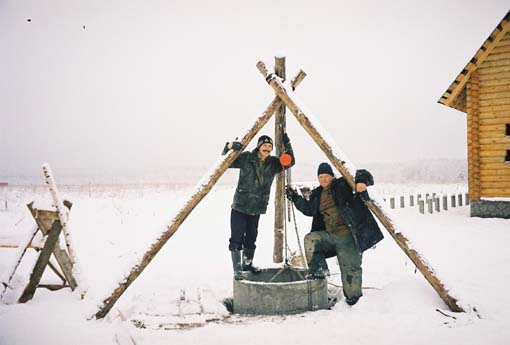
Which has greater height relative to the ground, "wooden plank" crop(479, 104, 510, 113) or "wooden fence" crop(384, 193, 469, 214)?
"wooden plank" crop(479, 104, 510, 113)

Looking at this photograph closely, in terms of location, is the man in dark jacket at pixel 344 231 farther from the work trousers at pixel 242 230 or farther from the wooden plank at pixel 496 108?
the wooden plank at pixel 496 108

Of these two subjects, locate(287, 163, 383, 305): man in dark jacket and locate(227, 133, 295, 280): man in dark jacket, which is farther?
locate(227, 133, 295, 280): man in dark jacket

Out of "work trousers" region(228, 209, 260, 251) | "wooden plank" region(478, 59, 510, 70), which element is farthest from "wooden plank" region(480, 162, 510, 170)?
"work trousers" region(228, 209, 260, 251)

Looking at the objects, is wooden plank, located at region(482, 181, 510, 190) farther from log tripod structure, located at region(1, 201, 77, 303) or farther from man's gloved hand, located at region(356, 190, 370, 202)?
log tripod structure, located at region(1, 201, 77, 303)

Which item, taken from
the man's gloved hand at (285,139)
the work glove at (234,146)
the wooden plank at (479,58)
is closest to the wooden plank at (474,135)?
the wooden plank at (479,58)

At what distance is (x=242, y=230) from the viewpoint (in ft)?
15.6

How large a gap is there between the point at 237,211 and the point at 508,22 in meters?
10.6

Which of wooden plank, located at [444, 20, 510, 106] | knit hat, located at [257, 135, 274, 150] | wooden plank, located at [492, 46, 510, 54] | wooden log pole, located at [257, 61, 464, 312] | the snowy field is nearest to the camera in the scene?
the snowy field

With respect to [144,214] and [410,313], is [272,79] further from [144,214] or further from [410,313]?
[144,214]

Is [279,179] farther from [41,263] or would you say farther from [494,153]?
[494,153]

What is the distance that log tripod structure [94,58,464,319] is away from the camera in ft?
12.8

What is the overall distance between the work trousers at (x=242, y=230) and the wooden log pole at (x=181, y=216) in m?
0.67

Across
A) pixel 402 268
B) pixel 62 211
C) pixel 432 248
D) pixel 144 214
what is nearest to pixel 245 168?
pixel 62 211

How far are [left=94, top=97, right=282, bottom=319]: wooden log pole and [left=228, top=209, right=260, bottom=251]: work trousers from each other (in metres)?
0.67
